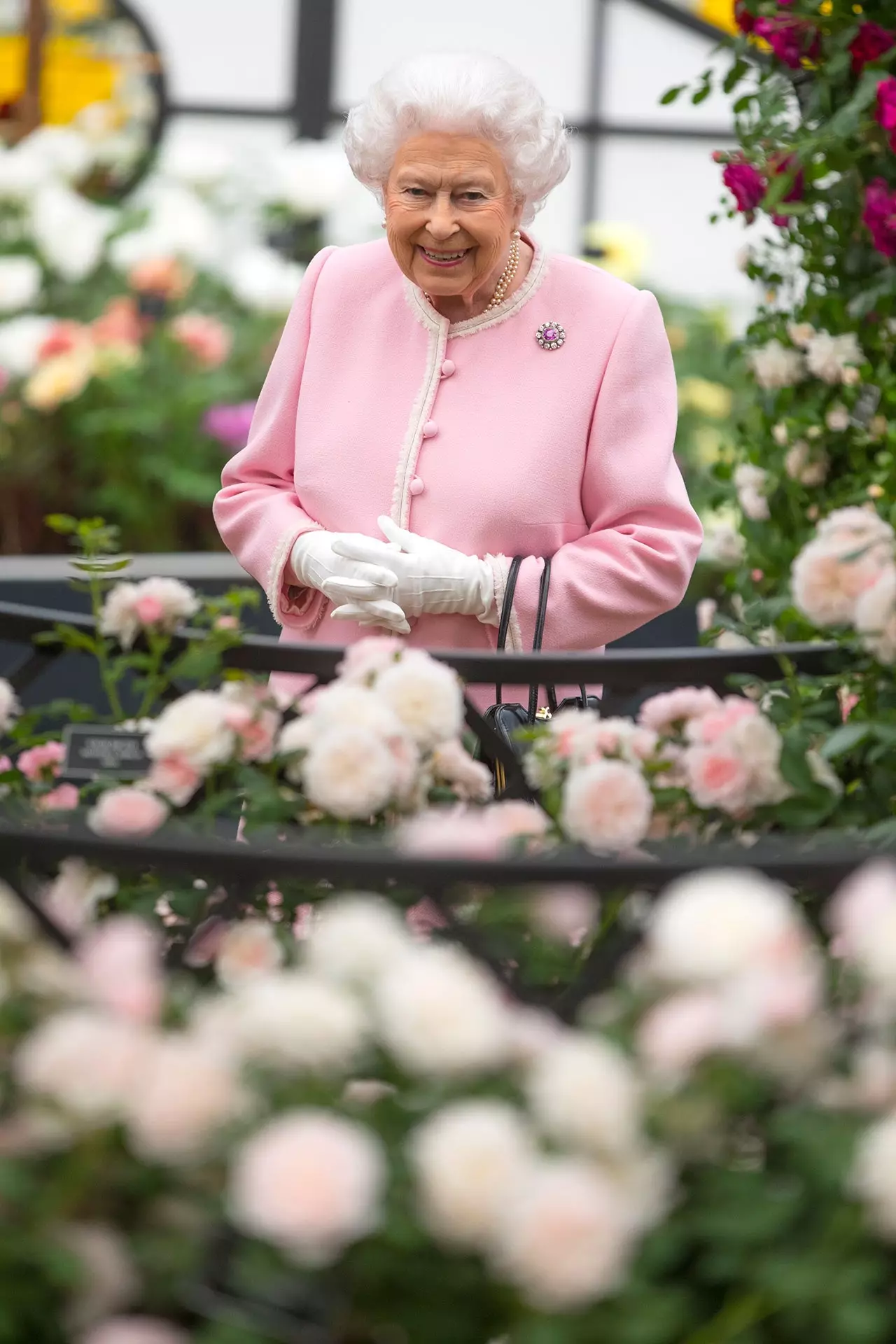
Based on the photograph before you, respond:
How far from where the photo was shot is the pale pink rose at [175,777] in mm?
1197

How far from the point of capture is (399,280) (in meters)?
2.08

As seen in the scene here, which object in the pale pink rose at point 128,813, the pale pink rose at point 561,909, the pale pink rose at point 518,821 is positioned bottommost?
the pale pink rose at point 128,813

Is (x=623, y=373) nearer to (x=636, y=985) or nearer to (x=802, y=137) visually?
(x=802, y=137)

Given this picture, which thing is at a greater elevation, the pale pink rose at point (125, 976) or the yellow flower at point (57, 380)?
the pale pink rose at point (125, 976)

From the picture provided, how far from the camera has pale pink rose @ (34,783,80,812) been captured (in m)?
1.34

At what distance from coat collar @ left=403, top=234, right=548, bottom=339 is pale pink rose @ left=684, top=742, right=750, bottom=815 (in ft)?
3.20

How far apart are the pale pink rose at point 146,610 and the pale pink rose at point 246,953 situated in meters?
0.42

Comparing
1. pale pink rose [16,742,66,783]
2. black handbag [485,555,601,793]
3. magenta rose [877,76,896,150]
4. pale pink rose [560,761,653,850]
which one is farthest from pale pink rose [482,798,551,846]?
magenta rose [877,76,896,150]

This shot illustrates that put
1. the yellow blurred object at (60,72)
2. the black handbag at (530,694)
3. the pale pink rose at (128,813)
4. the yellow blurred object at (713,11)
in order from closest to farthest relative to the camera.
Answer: the pale pink rose at (128,813) → the black handbag at (530,694) → the yellow blurred object at (60,72) → the yellow blurred object at (713,11)

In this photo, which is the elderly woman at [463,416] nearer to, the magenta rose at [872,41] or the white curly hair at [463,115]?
the white curly hair at [463,115]

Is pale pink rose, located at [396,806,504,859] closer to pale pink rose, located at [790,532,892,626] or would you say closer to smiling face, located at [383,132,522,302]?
pale pink rose, located at [790,532,892,626]

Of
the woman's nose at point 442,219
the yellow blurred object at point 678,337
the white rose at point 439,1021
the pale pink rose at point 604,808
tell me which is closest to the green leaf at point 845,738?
the pale pink rose at point 604,808

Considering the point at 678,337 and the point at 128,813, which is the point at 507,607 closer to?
the point at 128,813

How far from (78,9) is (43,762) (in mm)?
5025
